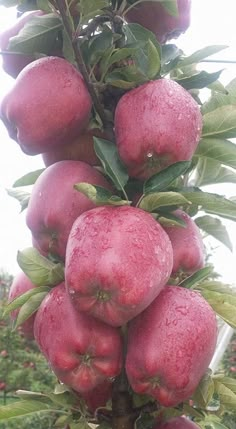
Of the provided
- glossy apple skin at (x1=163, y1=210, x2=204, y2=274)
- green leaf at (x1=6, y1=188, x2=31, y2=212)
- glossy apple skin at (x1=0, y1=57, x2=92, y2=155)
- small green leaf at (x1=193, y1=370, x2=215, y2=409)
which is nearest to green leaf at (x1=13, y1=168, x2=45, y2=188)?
green leaf at (x1=6, y1=188, x2=31, y2=212)

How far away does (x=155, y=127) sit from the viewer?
706 millimetres

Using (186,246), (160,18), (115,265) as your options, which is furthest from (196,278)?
(160,18)

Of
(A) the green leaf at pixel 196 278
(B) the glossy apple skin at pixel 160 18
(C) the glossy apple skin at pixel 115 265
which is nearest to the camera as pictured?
(C) the glossy apple skin at pixel 115 265

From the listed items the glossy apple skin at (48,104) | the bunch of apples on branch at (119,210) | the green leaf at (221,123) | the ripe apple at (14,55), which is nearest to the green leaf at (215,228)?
the bunch of apples on branch at (119,210)

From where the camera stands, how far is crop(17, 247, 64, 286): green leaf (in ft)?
2.44

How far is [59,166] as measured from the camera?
0.75 meters

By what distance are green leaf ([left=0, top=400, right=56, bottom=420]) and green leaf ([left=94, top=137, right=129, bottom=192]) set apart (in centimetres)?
31

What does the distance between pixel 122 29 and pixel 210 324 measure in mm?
396

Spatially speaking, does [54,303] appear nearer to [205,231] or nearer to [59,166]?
[59,166]

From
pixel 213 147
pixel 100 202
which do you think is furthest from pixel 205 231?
pixel 100 202

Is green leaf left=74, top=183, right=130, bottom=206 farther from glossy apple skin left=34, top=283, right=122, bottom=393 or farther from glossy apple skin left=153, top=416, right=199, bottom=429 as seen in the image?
glossy apple skin left=153, top=416, right=199, bottom=429

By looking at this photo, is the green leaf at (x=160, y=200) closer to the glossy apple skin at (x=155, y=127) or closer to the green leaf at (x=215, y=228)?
the glossy apple skin at (x=155, y=127)

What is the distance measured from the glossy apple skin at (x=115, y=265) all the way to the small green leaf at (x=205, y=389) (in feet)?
0.42

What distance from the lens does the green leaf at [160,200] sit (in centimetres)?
69
